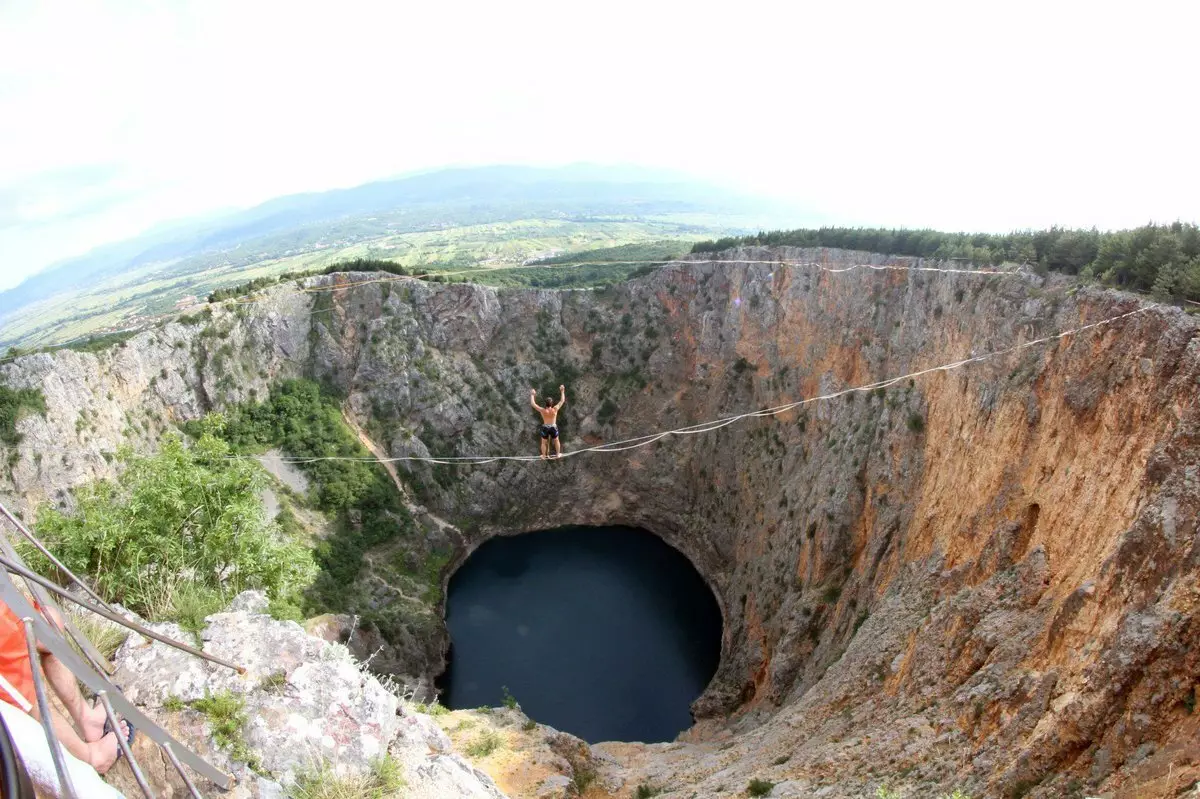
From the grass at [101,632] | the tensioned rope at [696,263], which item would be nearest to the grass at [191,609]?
the grass at [101,632]

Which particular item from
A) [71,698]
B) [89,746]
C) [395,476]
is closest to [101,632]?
[71,698]

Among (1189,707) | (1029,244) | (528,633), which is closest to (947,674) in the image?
(1189,707)

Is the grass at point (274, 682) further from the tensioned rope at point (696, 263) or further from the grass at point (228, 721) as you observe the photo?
the tensioned rope at point (696, 263)

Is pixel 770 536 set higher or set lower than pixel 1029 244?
lower

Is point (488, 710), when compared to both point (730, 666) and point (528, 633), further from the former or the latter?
point (528, 633)

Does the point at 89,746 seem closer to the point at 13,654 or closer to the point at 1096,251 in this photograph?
the point at 13,654

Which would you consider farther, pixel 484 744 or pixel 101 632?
pixel 484 744

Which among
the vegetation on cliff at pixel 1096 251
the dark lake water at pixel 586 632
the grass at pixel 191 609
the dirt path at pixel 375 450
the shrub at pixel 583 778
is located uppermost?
the vegetation on cliff at pixel 1096 251
